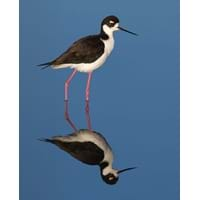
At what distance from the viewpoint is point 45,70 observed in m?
2.03

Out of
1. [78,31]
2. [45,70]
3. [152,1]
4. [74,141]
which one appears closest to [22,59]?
[45,70]

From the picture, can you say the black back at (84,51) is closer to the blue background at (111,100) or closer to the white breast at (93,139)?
the blue background at (111,100)

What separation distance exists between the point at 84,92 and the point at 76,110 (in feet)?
0.26

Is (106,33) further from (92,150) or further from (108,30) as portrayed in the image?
(92,150)

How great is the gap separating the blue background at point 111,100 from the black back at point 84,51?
0.10ft

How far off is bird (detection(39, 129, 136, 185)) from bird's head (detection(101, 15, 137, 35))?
1.32 feet

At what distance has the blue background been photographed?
1.89m

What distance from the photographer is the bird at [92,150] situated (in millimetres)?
1910

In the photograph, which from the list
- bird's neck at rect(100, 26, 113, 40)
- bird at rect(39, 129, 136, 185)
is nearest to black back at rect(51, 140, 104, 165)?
bird at rect(39, 129, 136, 185)

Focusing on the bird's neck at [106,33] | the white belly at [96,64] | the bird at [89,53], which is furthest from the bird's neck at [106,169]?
the bird's neck at [106,33]

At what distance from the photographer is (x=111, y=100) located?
196 cm

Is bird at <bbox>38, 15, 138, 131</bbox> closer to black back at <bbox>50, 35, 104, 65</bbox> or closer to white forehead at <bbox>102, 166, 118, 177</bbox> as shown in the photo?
black back at <bbox>50, 35, 104, 65</bbox>

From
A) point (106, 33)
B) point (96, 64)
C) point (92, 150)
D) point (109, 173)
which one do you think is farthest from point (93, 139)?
point (106, 33)
